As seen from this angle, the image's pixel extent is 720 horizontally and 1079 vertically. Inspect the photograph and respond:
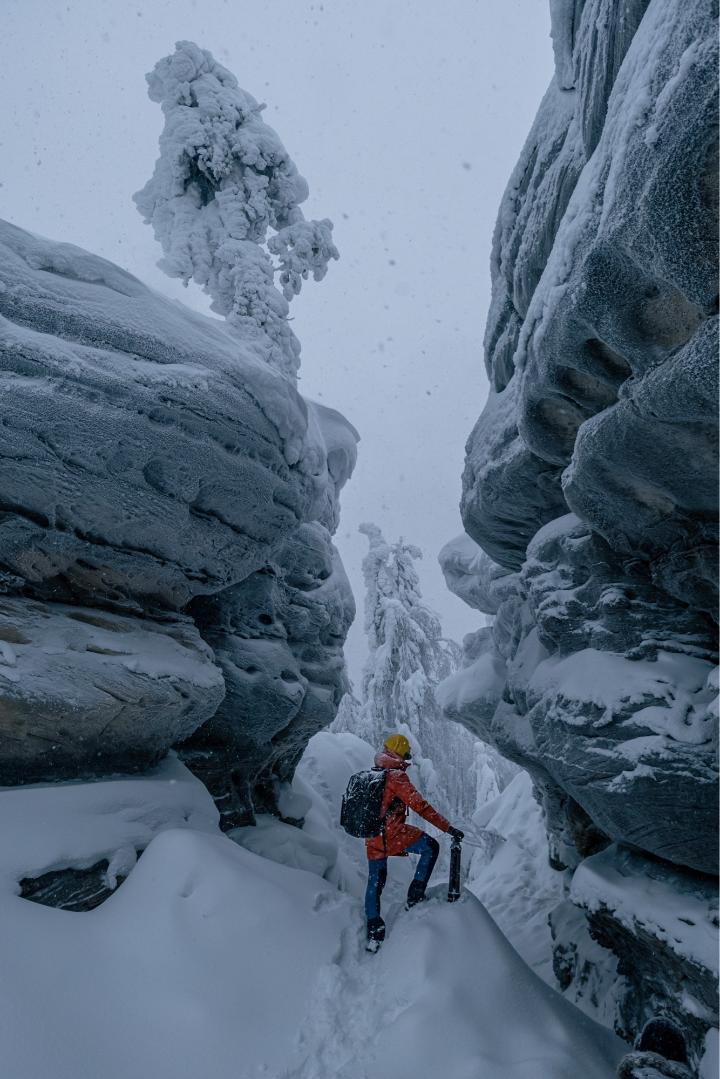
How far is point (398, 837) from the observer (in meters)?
5.58

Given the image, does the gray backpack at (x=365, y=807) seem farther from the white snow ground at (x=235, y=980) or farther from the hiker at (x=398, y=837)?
the white snow ground at (x=235, y=980)

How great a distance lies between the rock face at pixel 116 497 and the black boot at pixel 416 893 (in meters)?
3.29

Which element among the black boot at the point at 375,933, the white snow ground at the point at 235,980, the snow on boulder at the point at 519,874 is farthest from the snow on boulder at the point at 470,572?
the white snow ground at the point at 235,980

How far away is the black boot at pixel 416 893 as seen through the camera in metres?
5.56

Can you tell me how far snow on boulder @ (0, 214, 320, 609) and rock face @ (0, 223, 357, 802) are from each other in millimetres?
18

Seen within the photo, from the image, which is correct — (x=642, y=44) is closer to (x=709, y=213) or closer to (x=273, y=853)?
(x=709, y=213)

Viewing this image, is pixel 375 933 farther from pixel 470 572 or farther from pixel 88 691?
pixel 470 572

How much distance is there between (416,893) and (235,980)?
2055mm

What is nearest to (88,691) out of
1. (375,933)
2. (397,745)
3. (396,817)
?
(397,745)

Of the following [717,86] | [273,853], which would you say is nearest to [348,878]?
[273,853]

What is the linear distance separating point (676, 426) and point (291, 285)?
10.3 meters

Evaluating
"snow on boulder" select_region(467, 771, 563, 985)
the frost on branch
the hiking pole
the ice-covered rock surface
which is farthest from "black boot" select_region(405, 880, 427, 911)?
the frost on branch

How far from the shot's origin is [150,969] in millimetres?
4031

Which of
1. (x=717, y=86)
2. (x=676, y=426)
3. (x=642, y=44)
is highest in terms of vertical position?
(x=642, y=44)
